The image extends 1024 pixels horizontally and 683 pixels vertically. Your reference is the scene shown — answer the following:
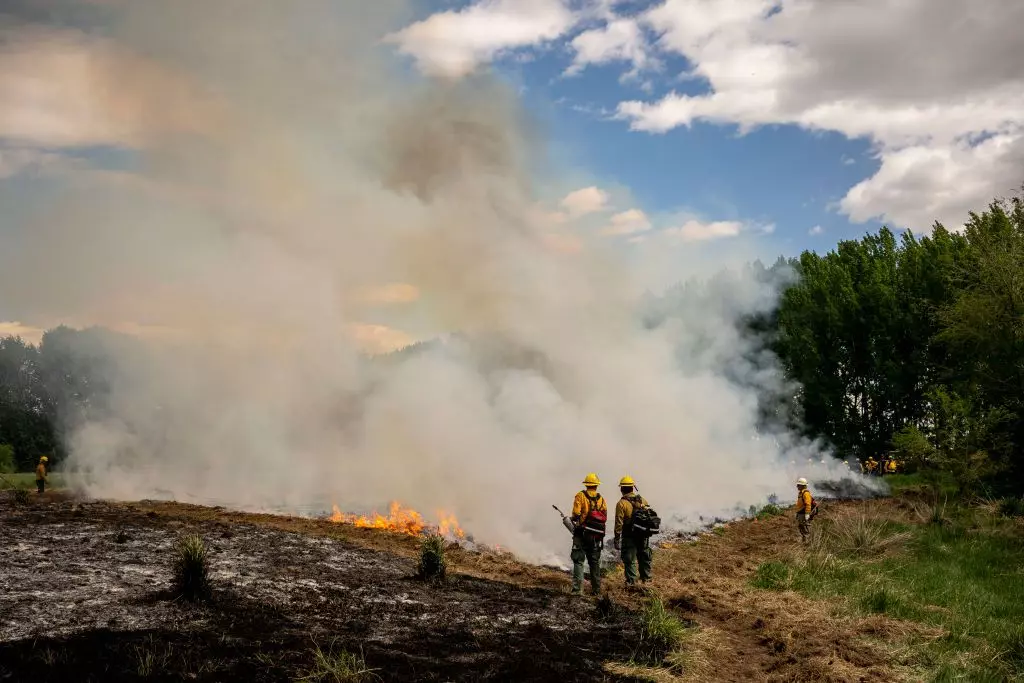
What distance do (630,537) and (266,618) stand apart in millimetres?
6763

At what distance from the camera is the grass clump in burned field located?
9.46 m

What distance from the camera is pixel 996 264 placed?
70.6 feet

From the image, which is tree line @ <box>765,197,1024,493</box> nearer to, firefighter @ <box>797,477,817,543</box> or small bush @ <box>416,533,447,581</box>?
firefighter @ <box>797,477,817,543</box>

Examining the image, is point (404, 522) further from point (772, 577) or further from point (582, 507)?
point (772, 577)

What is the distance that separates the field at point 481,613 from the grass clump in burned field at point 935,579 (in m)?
0.05

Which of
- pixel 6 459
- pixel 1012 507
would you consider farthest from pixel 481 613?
pixel 6 459

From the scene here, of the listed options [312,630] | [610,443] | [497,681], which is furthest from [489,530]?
[497,681]

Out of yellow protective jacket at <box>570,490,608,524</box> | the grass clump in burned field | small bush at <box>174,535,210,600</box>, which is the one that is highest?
yellow protective jacket at <box>570,490,608,524</box>


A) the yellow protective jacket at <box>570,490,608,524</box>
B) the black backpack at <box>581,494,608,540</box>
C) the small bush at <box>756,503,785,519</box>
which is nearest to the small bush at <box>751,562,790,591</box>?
the black backpack at <box>581,494,608,540</box>

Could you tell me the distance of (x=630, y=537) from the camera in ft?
44.7

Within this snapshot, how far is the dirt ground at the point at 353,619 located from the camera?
25.8ft

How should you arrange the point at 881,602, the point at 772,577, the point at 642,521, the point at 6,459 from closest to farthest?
the point at 881,602 → the point at 642,521 → the point at 772,577 → the point at 6,459

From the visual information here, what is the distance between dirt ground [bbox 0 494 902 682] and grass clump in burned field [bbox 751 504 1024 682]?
72 cm

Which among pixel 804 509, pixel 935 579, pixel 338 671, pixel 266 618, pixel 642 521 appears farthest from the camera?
pixel 804 509
